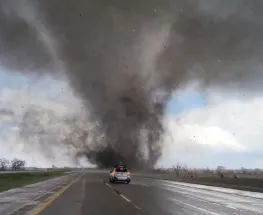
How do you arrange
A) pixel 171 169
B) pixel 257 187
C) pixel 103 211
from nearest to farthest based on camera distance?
pixel 103 211 < pixel 257 187 < pixel 171 169

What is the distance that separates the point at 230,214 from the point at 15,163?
171 metres

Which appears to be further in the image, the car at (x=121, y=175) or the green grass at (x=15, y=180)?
the car at (x=121, y=175)

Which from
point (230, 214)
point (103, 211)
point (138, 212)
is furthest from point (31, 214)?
point (230, 214)

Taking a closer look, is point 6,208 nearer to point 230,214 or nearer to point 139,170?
point 230,214

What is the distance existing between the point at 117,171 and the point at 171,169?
56553 mm

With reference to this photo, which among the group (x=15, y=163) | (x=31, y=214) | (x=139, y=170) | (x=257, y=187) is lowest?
(x=31, y=214)

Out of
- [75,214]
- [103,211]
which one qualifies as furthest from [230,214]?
[75,214]

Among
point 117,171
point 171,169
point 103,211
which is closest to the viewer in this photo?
point 103,211

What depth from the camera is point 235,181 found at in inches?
1453

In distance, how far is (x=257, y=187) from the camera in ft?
103

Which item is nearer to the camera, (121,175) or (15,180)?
(121,175)

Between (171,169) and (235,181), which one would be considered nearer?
(235,181)

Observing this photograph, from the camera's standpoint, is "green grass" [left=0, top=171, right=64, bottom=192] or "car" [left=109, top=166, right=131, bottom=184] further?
"car" [left=109, top=166, right=131, bottom=184]

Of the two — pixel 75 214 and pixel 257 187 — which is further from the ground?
pixel 257 187
